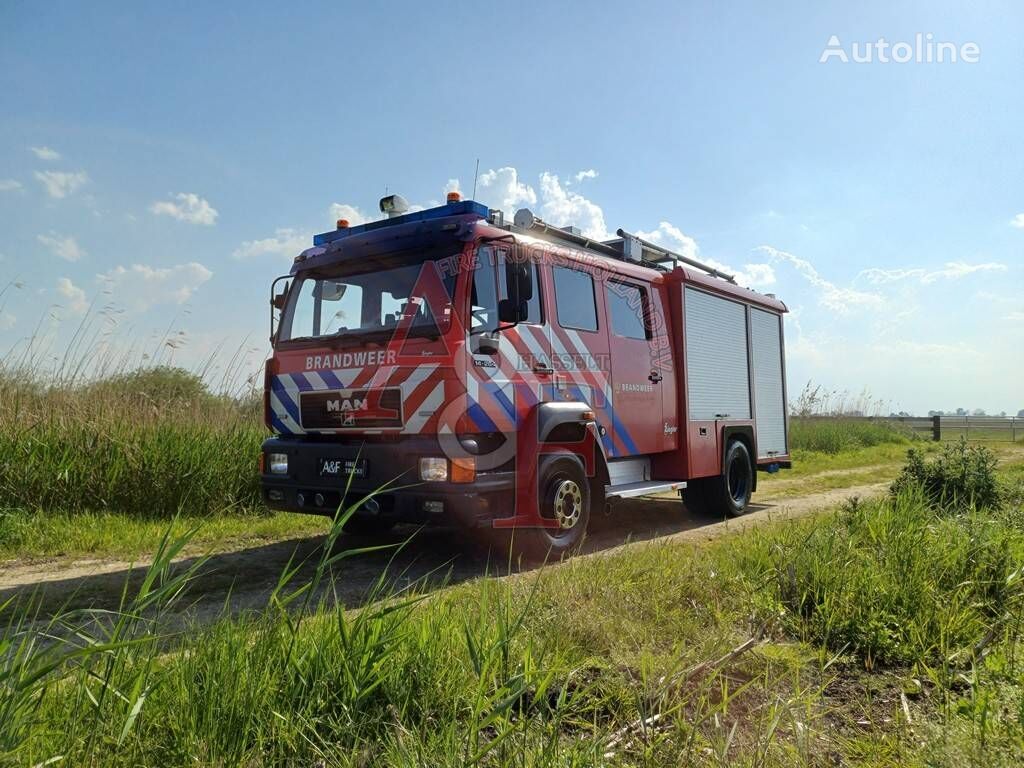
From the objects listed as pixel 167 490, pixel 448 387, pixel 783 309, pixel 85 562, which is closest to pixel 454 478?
pixel 448 387

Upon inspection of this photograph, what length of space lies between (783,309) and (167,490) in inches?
329

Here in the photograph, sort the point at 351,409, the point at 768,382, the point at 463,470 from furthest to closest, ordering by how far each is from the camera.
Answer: the point at 768,382 → the point at 351,409 → the point at 463,470

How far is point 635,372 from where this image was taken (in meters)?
6.99

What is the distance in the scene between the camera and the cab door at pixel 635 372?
6734 millimetres

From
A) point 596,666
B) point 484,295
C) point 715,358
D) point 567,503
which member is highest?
point 484,295

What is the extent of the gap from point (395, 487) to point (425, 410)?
607 millimetres

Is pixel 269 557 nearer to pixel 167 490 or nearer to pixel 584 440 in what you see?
pixel 167 490

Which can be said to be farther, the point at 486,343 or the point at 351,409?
the point at 351,409

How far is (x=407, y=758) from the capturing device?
1.83 meters

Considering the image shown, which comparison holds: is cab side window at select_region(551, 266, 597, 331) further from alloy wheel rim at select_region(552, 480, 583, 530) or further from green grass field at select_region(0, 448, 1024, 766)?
green grass field at select_region(0, 448, 1024, 766)

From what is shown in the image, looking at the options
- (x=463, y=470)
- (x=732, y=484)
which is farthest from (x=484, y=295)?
(x=732, y=484)

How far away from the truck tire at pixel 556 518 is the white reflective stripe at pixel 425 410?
1.03m

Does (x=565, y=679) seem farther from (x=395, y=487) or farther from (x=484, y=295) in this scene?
(x=484, y=295)

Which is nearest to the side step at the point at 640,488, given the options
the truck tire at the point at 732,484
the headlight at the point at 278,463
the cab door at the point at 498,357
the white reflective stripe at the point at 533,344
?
the truck tire at the point at 732,484
